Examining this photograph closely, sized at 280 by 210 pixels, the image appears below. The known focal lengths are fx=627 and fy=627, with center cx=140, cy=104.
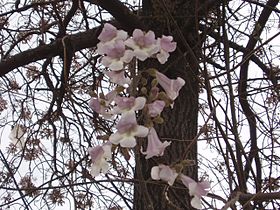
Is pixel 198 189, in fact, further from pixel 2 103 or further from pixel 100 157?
pixel 2 103

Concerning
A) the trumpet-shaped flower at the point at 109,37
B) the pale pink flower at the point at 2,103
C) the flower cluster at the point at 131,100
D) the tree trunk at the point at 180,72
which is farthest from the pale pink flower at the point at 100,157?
the pale pink flower at the point at 2,103

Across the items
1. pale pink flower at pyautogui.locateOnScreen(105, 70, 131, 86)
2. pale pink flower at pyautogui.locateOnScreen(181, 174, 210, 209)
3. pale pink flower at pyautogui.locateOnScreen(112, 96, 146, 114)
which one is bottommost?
pale pink flower at pyautogui.locateOnScreen(181, 174, 210, 209)

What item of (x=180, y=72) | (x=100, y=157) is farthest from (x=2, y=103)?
(x=100, y=157)

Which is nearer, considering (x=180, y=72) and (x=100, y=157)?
(x=100, y=157)

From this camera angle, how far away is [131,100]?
1.29 meters

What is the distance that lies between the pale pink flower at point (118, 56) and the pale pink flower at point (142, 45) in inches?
0.6

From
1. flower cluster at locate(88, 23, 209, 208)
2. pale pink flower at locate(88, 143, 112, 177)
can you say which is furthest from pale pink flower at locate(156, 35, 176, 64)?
pale pink flower at locate(88, 143, 112, 177)

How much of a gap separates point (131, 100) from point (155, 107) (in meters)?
0.06

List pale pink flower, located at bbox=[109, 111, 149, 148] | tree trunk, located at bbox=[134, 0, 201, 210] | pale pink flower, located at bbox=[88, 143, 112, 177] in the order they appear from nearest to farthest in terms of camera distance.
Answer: pale pink flower, located at bbox=[109, 111, 149, 148] → pale pink flower, located at bbox=[88, 143, 112, 177] → tree trunk, located at bbox=[134, 0, 201, 210]

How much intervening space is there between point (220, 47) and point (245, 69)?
173mm

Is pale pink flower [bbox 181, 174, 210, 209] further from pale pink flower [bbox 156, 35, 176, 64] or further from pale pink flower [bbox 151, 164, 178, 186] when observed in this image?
pale pink flower [bbox 156, 35, 176, 64]

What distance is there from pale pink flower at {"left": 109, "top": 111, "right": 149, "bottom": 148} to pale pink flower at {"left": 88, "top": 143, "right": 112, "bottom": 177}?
101 mm

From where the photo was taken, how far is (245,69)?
2.94 meters

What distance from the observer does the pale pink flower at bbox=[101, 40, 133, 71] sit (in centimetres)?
132
